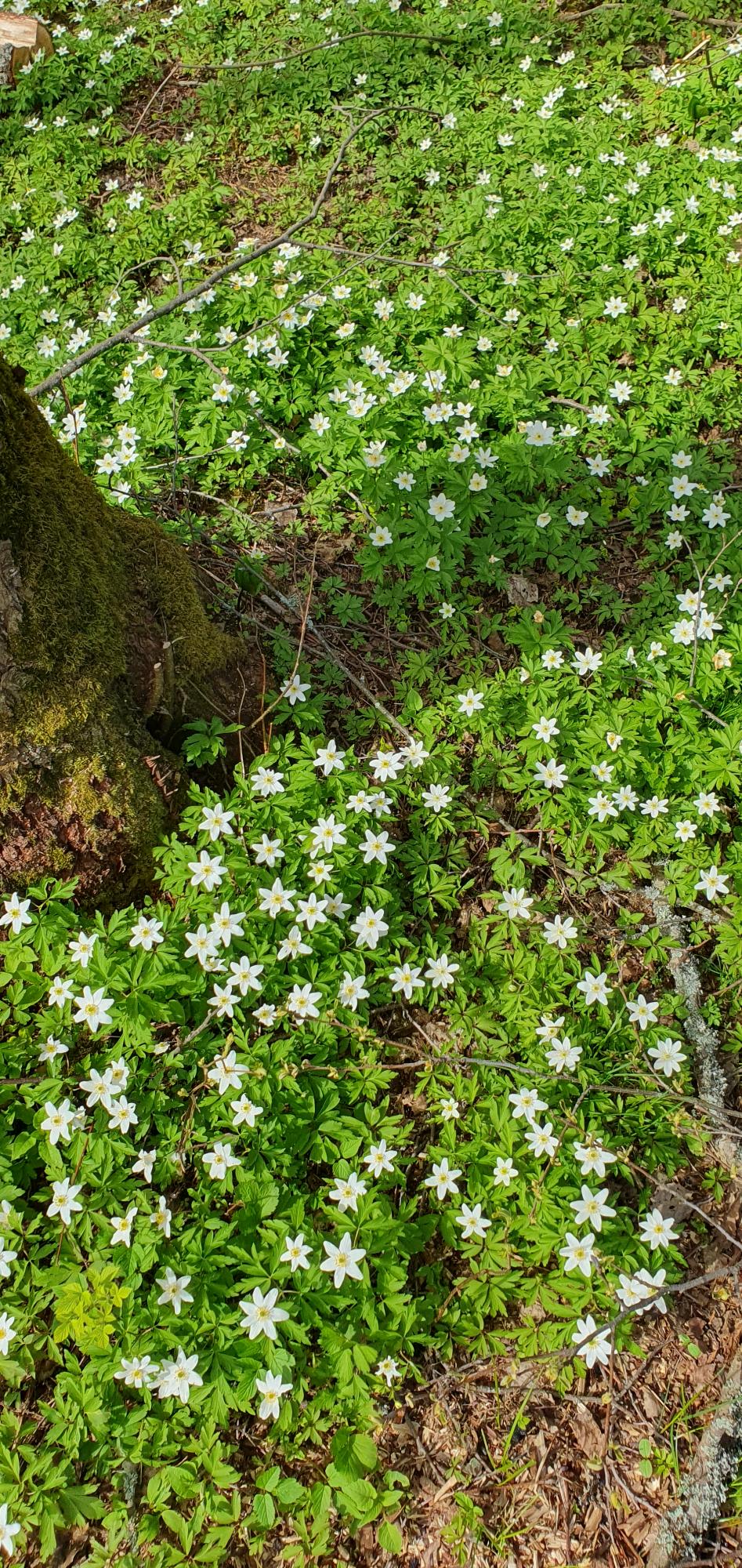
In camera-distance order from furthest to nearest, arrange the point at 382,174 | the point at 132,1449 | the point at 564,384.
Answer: the point at 382,174 < the point at 564,384 < the point at 132,1449

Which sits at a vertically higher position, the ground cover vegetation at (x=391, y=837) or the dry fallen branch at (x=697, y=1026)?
the ground cover vegetation at (x=391, y=837)

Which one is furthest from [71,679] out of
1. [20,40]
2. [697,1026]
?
[20,40]

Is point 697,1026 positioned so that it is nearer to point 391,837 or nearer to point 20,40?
point 391,837

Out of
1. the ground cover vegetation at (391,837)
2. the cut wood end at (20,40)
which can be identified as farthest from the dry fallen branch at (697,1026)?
the cut wood end at (20,40)

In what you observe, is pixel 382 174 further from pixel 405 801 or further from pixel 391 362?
pixel 405 801

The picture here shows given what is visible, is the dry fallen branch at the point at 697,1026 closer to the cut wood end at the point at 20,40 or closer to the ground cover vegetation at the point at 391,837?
the ground cover vegetation at the point at 391,837

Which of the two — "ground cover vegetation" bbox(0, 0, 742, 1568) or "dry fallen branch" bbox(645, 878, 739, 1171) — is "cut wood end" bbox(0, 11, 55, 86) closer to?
"ground cover vegetation" bbox(0, 0, 742, 1568)

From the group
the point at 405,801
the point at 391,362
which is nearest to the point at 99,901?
the point at 405,801
